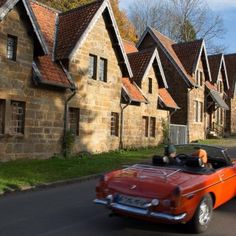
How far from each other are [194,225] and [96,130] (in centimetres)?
1500

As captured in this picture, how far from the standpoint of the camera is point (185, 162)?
8438 millimetres

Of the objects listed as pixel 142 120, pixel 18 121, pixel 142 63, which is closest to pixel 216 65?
pixel 142 63

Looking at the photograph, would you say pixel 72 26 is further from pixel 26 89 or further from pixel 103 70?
pixel 26 89

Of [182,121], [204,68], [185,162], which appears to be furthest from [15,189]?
[204,68]

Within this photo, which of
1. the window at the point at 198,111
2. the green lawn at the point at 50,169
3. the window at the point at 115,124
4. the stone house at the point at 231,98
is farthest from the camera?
the stone house at the point at 231,98

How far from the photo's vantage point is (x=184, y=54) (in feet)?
121

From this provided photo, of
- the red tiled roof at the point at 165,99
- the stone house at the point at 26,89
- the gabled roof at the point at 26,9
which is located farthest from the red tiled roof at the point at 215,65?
the gabled roof at the point at 26,9

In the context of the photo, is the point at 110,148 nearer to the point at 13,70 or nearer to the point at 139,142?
the point at 139,142

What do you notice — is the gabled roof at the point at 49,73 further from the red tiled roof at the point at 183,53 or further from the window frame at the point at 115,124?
the red tiled roof at the point at 183,53

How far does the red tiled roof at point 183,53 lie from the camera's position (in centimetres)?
3533

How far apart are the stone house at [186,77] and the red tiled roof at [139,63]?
260 inches

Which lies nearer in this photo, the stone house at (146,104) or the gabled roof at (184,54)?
the stone house at (146,104)

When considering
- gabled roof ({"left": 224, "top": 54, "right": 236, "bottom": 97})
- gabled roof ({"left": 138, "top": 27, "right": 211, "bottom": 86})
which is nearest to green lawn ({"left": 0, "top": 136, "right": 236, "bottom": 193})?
gabled roof ({"left": 138, "top": 27, "right": 211, "bottom": 86})

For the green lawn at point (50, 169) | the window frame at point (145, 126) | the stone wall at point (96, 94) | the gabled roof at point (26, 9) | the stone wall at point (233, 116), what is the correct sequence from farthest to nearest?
the stone wall at point (233, 116) < the window frame at point (145, 126) < the stone wall at point (96, 94) < the gabled roof at point (26, 9) < the green lawn at point (50, 169)
